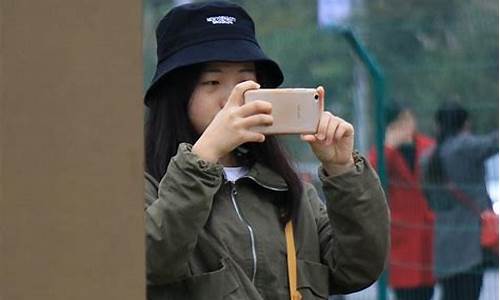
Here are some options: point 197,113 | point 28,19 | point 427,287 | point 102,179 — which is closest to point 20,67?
point 28,19

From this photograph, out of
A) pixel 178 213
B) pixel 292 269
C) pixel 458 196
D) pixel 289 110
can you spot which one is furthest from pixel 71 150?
pixel 458 196

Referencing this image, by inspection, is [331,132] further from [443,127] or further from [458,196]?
[443,127]

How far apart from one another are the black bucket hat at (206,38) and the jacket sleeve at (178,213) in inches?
10.2

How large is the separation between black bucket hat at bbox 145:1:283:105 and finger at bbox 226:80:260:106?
0.50ft

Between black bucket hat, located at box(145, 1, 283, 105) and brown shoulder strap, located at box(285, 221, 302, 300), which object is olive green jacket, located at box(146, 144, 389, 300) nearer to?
brown shoulder strap, located at box(285, 221, 302, 300)

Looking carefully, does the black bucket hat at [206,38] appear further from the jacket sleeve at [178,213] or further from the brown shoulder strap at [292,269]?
the brown shoulder strap at [292,269]

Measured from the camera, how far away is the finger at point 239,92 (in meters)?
2.91

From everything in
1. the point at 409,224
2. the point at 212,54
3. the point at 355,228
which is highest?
the point at 212,54

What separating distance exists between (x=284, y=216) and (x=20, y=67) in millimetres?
1206

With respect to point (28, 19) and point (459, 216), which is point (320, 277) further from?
point (459, 216)

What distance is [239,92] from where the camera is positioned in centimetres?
292

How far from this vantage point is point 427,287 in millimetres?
8211

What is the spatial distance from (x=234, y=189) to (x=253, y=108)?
0.24 m

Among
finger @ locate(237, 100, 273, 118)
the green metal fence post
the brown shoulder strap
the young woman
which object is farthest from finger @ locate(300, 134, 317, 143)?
the green metal fence post
